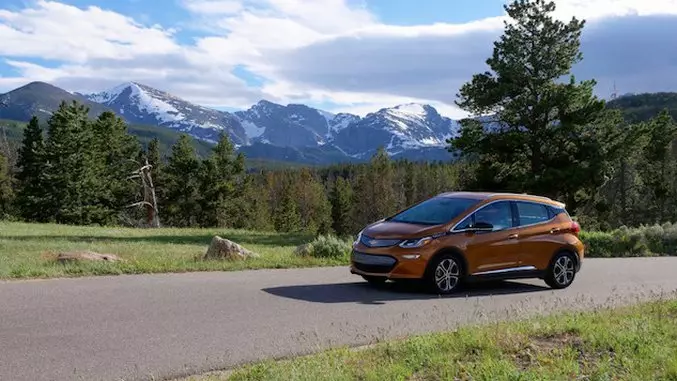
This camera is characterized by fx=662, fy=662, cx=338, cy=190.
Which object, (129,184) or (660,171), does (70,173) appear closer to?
(129,184)

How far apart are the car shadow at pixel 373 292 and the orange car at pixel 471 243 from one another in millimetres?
253

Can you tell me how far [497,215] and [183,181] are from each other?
64.0 meters

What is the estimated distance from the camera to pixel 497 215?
11.7 meters

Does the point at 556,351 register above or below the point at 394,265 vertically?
below

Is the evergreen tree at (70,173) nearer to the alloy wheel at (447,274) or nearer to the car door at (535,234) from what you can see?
the car door at (535,234)

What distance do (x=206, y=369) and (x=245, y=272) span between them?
21.9 ft

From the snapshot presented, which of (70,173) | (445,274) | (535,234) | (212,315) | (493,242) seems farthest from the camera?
(70,173)

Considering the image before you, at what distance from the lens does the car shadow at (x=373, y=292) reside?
10352 mm

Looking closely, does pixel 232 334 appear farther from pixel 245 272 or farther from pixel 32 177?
pixel 32 177

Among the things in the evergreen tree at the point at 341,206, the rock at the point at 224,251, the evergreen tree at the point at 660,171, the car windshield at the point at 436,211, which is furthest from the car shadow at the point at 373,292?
the evergreen tree at the point at 341,206

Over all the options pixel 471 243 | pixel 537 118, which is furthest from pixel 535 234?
pixel 537 118

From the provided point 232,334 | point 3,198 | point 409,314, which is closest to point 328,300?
point 409,314

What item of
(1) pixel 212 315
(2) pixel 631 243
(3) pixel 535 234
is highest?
(3) pixel 535 234

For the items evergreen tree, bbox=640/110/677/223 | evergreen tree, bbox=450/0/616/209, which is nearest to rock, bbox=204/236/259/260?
evergreen tree, bbox=450/0/616/209
